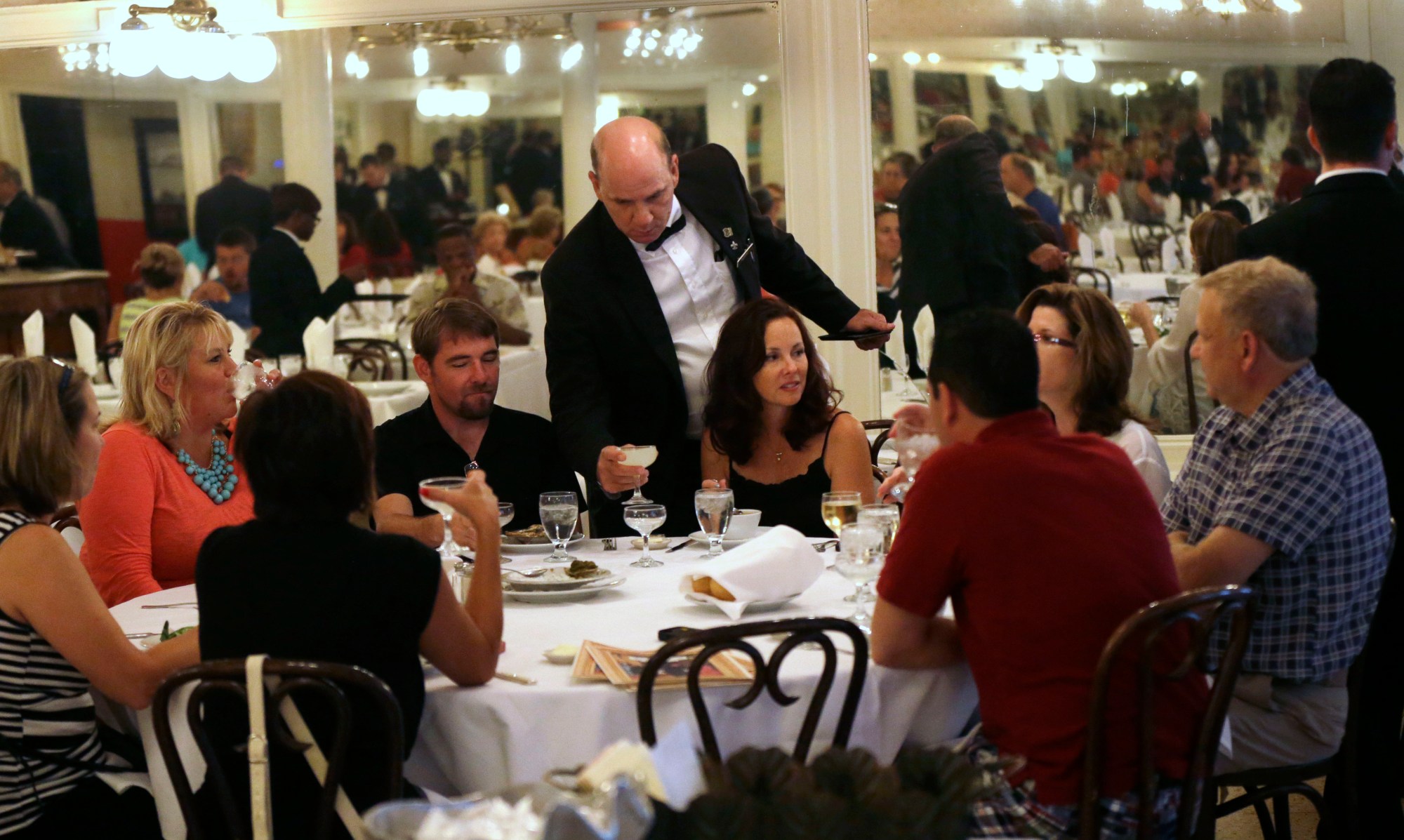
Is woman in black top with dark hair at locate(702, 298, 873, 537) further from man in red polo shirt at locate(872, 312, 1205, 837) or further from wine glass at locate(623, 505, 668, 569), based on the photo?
man in red polo shirt at locate(872, 312, 1205, 837)

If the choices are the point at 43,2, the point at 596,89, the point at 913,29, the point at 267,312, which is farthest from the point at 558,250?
the point at 596,89

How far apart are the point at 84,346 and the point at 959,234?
4.25 meters

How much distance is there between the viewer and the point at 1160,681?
→ 2035 mm

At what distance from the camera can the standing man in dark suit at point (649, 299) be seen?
3.65m

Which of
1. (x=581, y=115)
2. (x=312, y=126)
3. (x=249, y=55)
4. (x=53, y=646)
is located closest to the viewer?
(x=53, y=646)

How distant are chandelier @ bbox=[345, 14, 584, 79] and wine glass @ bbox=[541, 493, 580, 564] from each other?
4.79 m

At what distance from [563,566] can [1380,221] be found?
2.01 meters

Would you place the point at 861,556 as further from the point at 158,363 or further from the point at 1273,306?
the point at 158,363

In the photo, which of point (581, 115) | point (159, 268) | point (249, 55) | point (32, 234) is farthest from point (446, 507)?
point (581, 115)

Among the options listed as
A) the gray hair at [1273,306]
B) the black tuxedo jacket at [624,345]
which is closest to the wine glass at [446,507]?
the black tuxedo jacket at [624,345]

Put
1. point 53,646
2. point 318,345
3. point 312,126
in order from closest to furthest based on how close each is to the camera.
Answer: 1. point 53,646
2. point 318,345
3. point 312,126

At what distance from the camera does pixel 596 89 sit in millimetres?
8656

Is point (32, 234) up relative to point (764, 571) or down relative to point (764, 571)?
up

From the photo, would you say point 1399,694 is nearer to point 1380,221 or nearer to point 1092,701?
point 1380,221
